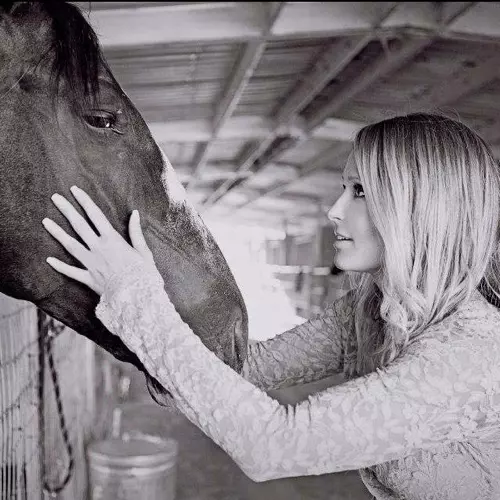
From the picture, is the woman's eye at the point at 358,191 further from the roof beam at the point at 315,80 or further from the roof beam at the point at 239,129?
the roof beam at the point at 239,129

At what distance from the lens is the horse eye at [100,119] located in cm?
123

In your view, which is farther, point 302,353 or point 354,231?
point 302,353

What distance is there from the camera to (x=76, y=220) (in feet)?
3.83

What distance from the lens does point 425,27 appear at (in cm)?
394

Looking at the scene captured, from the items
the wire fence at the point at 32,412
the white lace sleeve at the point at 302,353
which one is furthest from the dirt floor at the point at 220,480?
the white lace sleeve at the point at 302,353

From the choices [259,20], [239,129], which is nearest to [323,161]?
[239,129]

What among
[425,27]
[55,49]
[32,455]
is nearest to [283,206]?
[425,27]

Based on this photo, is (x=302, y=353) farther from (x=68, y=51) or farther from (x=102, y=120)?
(x=68, y=51)

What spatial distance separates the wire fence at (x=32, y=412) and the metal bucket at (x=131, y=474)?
0.11 metres

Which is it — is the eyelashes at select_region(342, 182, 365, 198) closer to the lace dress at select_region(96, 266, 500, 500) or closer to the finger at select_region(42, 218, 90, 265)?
the lace dress at select_region(96, 266, 500, 500)

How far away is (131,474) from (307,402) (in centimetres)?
232

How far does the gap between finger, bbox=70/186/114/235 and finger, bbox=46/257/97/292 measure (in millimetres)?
74

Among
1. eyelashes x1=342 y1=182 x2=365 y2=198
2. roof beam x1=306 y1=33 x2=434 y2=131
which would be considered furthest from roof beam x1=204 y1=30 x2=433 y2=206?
eyelashes x1=342 y1=182 x2=365 y2=198

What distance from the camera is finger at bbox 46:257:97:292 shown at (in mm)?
1165
